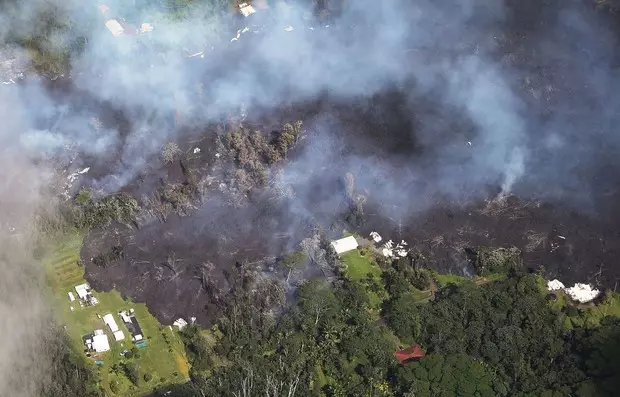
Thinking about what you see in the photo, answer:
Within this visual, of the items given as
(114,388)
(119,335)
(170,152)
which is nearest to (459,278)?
(119,335)

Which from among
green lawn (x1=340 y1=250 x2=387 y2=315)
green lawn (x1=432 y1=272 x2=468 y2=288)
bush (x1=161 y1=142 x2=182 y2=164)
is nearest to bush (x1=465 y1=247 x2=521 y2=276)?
green lawn (x1=432 y1=272 x2=468 y2=288)

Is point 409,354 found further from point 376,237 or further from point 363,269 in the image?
point 376,237

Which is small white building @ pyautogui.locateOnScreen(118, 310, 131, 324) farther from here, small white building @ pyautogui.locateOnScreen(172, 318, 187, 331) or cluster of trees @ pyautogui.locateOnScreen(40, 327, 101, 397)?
cluster of trees @ pyautogui.locateOnScreen(40, 327, 101, 397)

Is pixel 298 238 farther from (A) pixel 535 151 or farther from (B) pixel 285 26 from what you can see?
(B) pixel 285 26

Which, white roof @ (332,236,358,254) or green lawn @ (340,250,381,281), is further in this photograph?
white roof @ (332,236,358,254)

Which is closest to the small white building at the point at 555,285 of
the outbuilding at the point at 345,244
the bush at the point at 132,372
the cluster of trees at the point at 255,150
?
the outbuilding at the point at 345,244

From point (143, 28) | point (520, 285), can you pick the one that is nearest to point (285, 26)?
point (143, 28)
